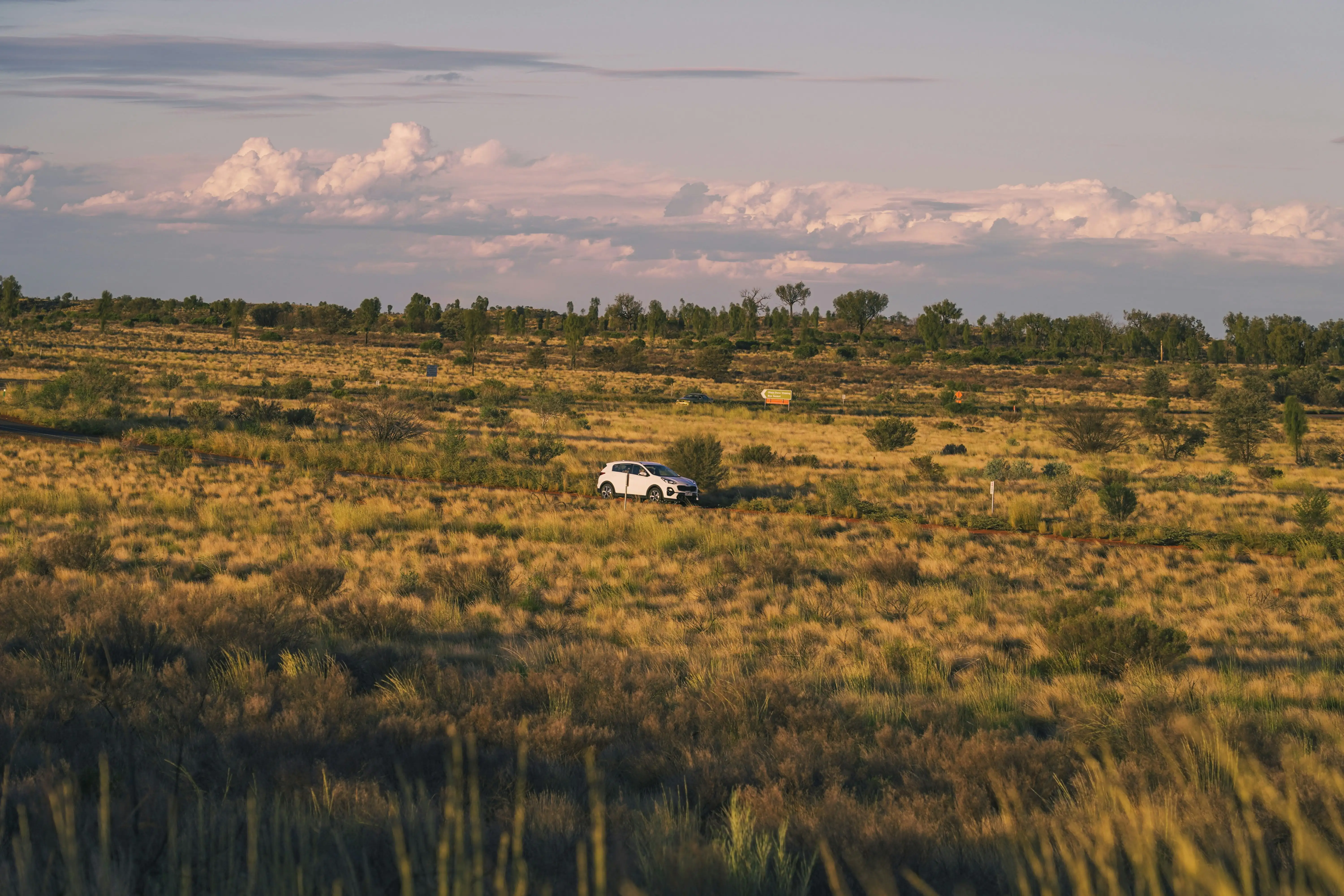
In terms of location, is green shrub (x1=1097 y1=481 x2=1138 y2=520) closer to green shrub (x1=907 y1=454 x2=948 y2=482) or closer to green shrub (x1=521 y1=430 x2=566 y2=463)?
green shrub (x1=907 y1=454 x2=948 y2=482)

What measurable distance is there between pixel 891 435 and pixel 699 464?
1630 cm

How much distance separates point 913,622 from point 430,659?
802cm

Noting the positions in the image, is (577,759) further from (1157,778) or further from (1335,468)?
(1335,468)

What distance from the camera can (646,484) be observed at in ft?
95.2

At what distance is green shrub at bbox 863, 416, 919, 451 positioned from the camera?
149 feet

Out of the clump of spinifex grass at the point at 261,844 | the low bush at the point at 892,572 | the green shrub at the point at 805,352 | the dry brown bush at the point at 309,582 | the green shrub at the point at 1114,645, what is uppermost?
the green shrub at the point at 805,352

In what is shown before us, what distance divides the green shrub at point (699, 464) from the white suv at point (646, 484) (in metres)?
1.84

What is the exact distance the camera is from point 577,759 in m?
6.97

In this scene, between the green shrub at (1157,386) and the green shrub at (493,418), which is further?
the green shrub at (1157,386)

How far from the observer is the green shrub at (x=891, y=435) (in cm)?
4534

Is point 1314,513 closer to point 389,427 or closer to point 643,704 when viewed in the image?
point 643,704

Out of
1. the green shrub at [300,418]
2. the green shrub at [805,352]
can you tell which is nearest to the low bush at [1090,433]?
the green shrub at [300,418]

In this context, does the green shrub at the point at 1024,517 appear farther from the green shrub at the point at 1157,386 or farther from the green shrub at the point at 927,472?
the green shrub at the point at 1157,386

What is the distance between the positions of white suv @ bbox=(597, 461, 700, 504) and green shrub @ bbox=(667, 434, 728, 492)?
184cm
